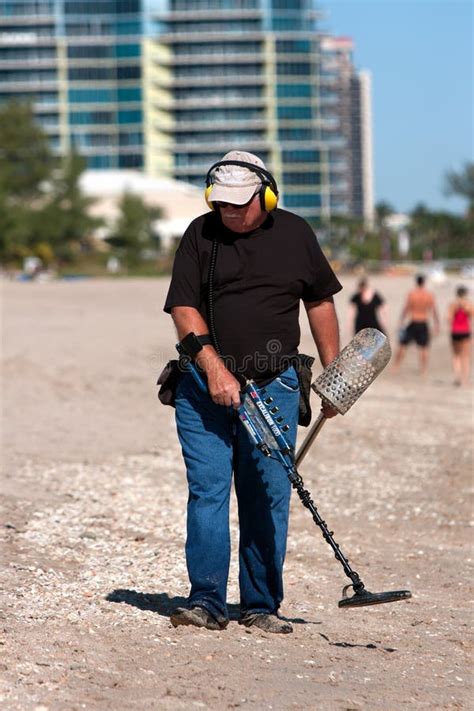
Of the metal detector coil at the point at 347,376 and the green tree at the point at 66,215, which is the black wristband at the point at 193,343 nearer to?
the metal detector coil at the point at 347,376

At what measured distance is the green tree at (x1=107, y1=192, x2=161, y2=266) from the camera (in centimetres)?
8075

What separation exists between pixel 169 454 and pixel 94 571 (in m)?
5.14

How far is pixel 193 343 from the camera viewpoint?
567 cm

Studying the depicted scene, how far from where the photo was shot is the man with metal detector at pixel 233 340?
5.70m

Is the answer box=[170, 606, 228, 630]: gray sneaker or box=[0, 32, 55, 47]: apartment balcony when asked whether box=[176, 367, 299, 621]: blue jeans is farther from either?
box=[0, 32, 55, 47]: apartment balcony

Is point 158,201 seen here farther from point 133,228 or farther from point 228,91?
point 228,91

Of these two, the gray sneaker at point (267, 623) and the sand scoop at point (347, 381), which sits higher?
the sand scoop at point (347, 381)

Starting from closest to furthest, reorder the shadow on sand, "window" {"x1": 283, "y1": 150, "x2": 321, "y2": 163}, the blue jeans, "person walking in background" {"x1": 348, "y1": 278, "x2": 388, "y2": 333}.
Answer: the blue jeans
the shadow on sand
"person walking in background" {"x1": 348, "y1": 278, "x2": 388, "y2": 333}
"window" {"x1": 283, "y1": 150, "x2": 321, "y2": 163}

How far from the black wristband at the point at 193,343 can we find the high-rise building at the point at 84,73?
129354mm

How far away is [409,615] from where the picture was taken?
6.75 meters

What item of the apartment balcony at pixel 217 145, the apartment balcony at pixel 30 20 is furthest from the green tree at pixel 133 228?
the apartment balcony at pixel 30 20

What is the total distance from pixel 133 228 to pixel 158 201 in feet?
19.5

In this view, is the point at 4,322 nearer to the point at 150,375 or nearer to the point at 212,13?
the point at 150,375

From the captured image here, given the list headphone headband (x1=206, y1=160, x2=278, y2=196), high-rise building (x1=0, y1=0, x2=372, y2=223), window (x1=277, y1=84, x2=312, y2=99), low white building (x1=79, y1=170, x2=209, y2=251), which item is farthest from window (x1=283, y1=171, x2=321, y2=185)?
headphone headband (x1=206, y1=160, x2=278, y2=196)
